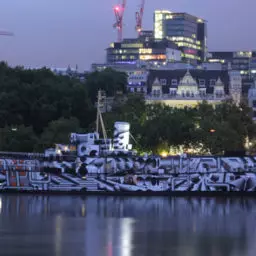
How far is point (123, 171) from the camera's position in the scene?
6762 cm

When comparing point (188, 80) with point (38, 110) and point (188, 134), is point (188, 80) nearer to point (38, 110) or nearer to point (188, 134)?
point (38, 110)

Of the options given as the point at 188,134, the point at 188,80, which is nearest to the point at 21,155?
the point at 188,134

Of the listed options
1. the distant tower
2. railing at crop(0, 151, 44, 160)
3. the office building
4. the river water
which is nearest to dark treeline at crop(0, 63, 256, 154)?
railing at crop(0, 151, 44, 160)

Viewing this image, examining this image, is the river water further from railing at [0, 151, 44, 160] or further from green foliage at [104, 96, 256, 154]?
A: green foliage at [104, 96, 256, 154]

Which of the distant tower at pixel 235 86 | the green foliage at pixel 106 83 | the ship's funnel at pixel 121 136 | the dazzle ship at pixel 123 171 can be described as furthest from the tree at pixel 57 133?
the distant tower at pixel 235 86

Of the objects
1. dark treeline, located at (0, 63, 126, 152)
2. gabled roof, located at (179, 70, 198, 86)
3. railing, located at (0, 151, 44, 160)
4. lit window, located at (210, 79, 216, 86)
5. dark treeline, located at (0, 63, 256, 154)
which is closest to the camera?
railing, located at (0, 151, 44, 160)

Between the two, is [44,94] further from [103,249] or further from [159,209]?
[103,249]

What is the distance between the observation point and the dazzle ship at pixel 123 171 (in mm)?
67438

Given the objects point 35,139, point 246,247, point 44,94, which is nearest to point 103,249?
point 246,247

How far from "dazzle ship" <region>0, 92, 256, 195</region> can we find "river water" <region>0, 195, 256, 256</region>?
206 cm

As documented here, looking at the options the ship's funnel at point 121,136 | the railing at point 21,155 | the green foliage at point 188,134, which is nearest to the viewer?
the ship's funnel at point 121,136

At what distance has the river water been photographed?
43875 mm

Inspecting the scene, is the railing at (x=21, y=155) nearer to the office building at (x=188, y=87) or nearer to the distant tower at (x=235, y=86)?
the office building at (x=188, y=87)

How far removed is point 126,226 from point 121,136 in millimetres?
17926
